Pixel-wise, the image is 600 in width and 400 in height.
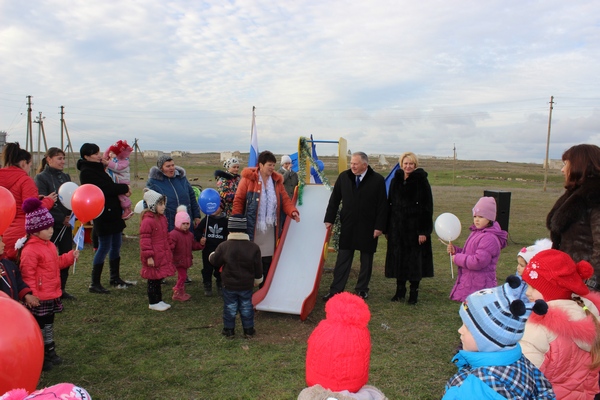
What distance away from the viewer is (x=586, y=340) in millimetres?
2275

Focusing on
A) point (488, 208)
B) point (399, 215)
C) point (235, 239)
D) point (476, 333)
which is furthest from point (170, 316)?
point (476, 333)

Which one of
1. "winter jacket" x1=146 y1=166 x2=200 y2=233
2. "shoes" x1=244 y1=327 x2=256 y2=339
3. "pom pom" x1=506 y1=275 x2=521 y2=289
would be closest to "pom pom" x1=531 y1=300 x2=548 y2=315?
"pom pom" x1=506 y1=275 x2=521 y2=289

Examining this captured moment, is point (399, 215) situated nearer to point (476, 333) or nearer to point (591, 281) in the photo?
point (591, 281)

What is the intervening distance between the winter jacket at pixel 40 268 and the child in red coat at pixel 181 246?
73.4 inches

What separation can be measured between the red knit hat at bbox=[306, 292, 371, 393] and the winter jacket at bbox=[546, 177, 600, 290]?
1984 millimetres

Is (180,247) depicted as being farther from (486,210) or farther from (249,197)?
(486,210)

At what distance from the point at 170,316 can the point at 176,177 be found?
1.86m

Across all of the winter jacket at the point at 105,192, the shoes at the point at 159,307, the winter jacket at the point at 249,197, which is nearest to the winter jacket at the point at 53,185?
the winter jacket at the point at 105,192

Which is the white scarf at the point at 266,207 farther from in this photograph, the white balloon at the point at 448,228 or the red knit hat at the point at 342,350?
the red knit hat at the point at 342,350

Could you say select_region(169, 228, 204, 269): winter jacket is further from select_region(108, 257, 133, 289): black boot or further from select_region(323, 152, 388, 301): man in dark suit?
select_region(323, 152, 388, 301): man in dark suit

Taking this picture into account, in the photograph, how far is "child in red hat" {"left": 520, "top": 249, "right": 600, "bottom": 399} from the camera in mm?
2279

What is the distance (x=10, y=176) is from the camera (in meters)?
4.28

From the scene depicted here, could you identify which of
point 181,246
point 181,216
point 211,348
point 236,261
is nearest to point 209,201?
point 181,216

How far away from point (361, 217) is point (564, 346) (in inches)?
136
